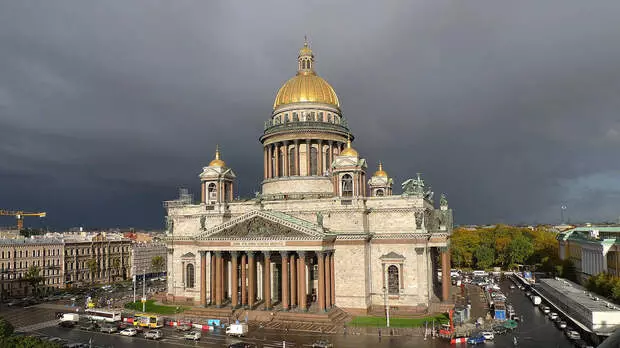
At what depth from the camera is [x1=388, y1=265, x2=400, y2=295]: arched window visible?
63781 mm

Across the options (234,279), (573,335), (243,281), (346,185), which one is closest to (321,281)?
(243,281)

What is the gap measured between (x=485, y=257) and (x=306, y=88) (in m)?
69.9

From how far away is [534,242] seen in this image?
132875 millimetres

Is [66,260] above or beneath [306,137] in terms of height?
beneath

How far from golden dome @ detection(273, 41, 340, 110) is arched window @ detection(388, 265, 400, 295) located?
99.4 ft

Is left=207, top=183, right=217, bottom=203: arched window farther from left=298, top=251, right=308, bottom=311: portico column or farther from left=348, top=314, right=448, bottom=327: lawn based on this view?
left=348, top=314, right=448, bottom=327: lawn

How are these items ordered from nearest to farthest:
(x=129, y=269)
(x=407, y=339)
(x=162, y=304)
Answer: (x=407, y=339), (x=162, y=304), (x=129, y=269)

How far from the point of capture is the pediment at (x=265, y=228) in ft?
198

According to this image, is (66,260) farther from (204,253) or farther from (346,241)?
(346,241)

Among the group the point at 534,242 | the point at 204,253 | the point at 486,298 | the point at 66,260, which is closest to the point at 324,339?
the point at 204,253

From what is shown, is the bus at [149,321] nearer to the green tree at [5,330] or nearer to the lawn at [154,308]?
the lawn at [154,308]

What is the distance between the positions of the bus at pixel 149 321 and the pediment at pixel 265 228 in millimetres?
11587

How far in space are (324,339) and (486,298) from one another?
3829 centimetres

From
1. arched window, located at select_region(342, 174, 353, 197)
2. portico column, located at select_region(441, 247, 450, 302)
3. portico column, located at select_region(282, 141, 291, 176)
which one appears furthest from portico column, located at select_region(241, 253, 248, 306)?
portico column, located at select_region(441, 247, 450, 302)
